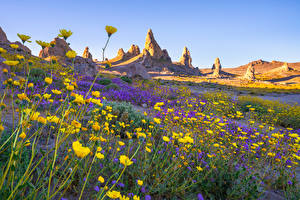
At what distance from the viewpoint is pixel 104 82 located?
540 inches

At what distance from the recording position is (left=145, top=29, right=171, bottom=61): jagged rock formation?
119 metres

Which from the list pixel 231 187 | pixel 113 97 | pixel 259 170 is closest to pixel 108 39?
pixel 231 187

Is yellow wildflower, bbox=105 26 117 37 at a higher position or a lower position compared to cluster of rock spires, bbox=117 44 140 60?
lower

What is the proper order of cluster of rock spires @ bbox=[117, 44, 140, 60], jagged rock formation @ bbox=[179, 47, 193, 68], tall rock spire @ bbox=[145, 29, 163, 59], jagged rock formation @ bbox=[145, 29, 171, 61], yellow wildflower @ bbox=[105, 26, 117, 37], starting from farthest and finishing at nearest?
jagged rock formation @ bbox=[179, 47, 193, 68]
jagged rock formation @ bbox=[145, 29, 171, 61]
tall rock spire @ bbox=[145, 29, 163, 59]
cluster of rock spires @ bbox=[117, 44, 140, 60]
yellow wildflower @ bbox=[105, 26, 117, 37]

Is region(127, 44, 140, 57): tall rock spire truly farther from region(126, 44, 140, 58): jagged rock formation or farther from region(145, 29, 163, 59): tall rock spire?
region(145, 29, 163, 59): tall rock spire

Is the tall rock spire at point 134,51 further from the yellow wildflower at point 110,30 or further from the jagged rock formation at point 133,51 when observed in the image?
the yellow wildflower at point 110,30

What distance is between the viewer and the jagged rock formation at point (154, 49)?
119 m

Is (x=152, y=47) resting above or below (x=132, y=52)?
above

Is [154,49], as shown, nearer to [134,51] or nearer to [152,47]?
[152,47]

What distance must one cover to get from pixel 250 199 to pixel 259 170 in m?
1.26

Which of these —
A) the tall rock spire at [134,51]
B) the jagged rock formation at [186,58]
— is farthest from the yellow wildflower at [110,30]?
the jagged rock formation at [186,58]

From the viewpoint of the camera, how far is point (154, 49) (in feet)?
392

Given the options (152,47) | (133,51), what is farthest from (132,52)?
(152,47)

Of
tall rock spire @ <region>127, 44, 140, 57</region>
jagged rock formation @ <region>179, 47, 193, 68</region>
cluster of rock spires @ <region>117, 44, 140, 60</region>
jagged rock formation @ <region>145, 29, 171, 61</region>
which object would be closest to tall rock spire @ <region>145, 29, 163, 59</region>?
jagged rock formation @ <region>145, 29, 171, 61</region>
